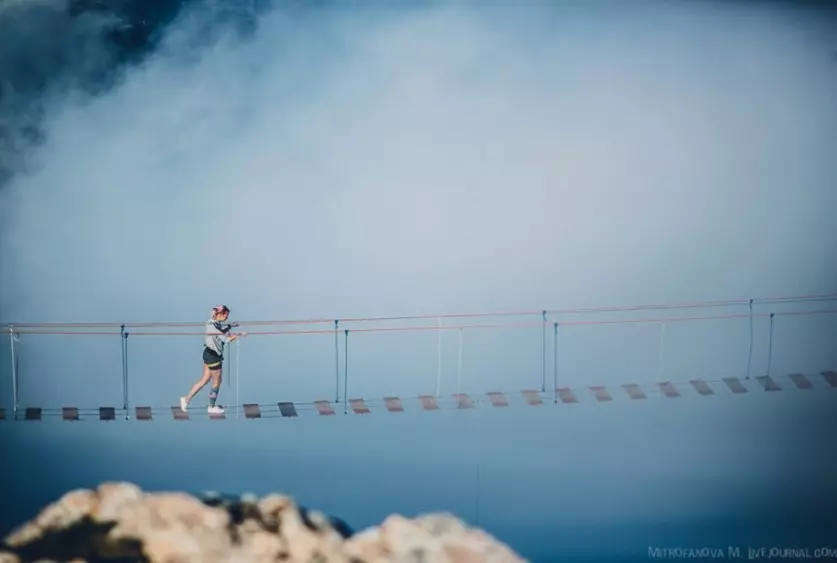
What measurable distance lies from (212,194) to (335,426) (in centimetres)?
101

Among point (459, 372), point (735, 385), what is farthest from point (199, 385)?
point (735, 385)

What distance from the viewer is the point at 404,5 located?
170 inches

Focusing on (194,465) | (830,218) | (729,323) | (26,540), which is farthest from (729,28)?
(26,540)

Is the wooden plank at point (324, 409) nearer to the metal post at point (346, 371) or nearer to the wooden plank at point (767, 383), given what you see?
the metal post at point (346, 371)

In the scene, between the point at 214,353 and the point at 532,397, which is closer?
the point at 214,353

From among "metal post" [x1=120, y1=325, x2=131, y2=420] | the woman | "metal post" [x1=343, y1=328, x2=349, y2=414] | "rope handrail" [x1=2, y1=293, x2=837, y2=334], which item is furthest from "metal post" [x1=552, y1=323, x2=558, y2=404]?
"metal post" [x1=120, y1=325, x2=131, y2=420]

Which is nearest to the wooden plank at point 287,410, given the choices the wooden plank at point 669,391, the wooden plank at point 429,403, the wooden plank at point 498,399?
the wooden plank at point 429,403

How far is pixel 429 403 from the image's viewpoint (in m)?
4.41

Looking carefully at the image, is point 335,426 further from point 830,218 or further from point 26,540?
point 830,218

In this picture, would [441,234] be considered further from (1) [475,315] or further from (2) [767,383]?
(2) [767,383]

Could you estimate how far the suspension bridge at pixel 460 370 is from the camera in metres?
4.25

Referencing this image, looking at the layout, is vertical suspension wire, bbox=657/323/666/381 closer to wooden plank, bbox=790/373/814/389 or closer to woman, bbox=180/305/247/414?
wooden plank, bbox=790/373/814/389

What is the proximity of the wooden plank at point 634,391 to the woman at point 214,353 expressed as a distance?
156 cm

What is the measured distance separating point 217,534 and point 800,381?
8.06 ft
